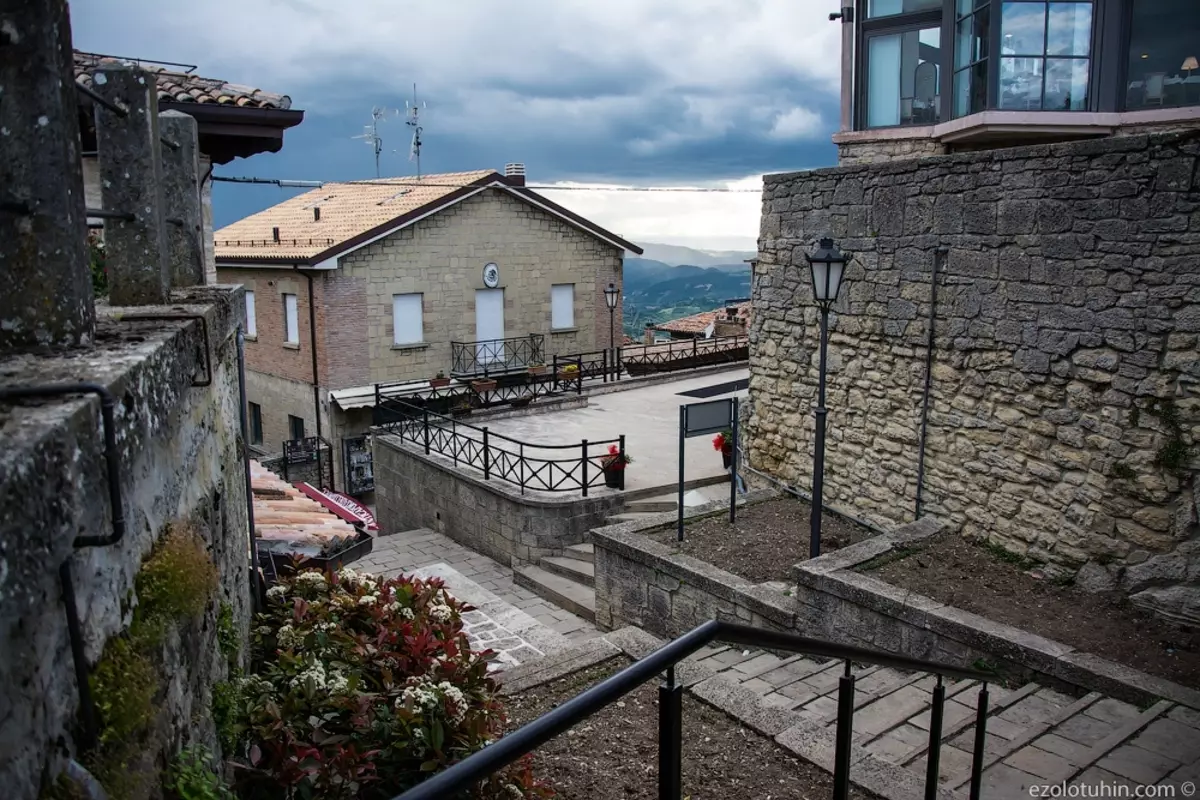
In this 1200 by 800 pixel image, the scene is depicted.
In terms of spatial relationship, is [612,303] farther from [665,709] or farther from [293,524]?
[665,709]

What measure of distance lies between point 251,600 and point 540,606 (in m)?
6.78

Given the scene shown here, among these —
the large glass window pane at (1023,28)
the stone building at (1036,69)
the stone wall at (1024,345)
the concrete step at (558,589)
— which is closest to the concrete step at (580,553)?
the concrete step at (558,589)

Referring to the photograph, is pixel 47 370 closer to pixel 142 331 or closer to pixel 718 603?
pixel 142 331

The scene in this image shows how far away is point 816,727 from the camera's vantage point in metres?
5.31

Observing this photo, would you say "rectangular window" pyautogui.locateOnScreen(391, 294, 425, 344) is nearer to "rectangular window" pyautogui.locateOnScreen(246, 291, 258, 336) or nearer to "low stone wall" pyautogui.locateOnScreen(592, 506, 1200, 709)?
"rectangular window" pyautogui.locateOnScreen(246, 291, 258, 336)

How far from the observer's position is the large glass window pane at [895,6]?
10.9 metres

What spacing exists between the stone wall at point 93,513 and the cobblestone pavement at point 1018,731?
376 cm

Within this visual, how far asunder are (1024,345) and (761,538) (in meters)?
3.06

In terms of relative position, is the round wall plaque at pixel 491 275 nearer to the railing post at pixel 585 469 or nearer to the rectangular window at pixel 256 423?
the rectangular window at pixel 256 423

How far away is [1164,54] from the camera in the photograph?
9.37 meters

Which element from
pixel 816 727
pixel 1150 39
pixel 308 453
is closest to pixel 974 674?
pixel 816 727

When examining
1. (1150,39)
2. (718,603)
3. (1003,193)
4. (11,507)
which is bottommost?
(718,603)

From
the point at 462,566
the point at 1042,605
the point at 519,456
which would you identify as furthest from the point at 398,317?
the point at 1042,605

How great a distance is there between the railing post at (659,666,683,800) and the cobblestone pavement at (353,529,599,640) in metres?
7.69
